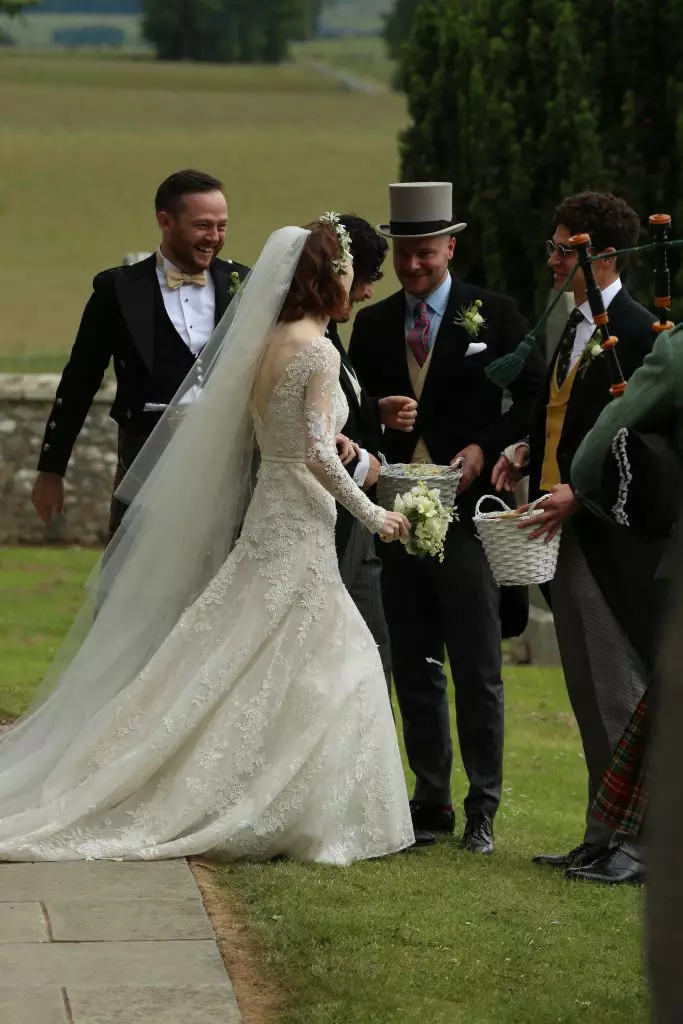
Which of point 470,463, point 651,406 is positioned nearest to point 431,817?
point 470,463

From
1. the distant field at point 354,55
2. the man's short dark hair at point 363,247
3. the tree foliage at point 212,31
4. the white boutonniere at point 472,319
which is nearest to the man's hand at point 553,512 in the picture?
the white boutonniere at point 472,319

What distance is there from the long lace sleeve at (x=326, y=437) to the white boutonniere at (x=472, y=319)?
0.77 metres

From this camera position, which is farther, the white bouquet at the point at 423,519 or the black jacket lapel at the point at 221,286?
the black jacket lapel at the point at 221,286

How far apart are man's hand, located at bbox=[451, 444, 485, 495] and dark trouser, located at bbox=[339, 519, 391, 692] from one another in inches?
14.6

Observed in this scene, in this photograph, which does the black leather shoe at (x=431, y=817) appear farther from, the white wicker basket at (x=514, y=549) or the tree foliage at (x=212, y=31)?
the tree foliage at (x=212, y=31)

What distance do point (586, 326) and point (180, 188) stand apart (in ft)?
5.29

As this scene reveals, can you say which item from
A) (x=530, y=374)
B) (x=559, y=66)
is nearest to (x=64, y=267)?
(x=559, y=66)

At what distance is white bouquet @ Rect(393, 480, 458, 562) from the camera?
5344 millimetres

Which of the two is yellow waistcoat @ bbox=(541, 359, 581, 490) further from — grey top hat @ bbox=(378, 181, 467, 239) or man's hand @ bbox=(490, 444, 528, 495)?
grey top hat @ bbox=(378, 181, 467, 239)

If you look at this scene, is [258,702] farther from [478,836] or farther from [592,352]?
[592,352]

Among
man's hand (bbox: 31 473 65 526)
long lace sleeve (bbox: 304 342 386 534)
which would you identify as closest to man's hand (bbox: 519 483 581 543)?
long lace sleeve (bbox: 304 342 386 534)

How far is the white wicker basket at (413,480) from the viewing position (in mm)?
5625

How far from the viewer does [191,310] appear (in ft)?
21.5

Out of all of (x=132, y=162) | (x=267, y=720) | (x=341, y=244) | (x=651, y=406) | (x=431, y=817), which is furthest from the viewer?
(x=132, y=162)
